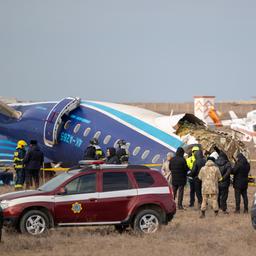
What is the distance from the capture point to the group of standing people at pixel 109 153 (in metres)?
25.2

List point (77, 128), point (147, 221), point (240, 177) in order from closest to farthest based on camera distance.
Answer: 1. point (147, 221)
2. point (240, 177)
3. point (77, 128)

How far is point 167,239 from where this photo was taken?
1642 cm

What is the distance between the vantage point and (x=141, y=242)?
15867 millimetres

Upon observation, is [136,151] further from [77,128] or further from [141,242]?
[141,242]

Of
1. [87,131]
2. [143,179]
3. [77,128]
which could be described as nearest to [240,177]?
[143,179]

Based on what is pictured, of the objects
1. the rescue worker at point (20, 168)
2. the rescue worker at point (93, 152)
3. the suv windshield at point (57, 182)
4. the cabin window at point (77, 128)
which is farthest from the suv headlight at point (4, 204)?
the cabin window at point (77, 128)

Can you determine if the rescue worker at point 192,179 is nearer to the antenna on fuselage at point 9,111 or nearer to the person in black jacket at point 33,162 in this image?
the person in black jacket at point 33,162

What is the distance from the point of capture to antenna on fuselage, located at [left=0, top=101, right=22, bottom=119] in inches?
1293

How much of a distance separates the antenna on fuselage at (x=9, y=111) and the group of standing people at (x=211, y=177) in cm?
1041

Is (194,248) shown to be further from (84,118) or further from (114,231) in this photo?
(84,118)

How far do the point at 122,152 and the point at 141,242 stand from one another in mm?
10713

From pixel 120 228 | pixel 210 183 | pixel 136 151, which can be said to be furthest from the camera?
pixel 136 151

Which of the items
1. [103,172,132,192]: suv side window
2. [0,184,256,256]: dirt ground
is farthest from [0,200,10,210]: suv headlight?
[103,172,132,192]: suv side window

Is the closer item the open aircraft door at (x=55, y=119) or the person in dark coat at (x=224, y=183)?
the person in dark coat at (x=224, y=183)
